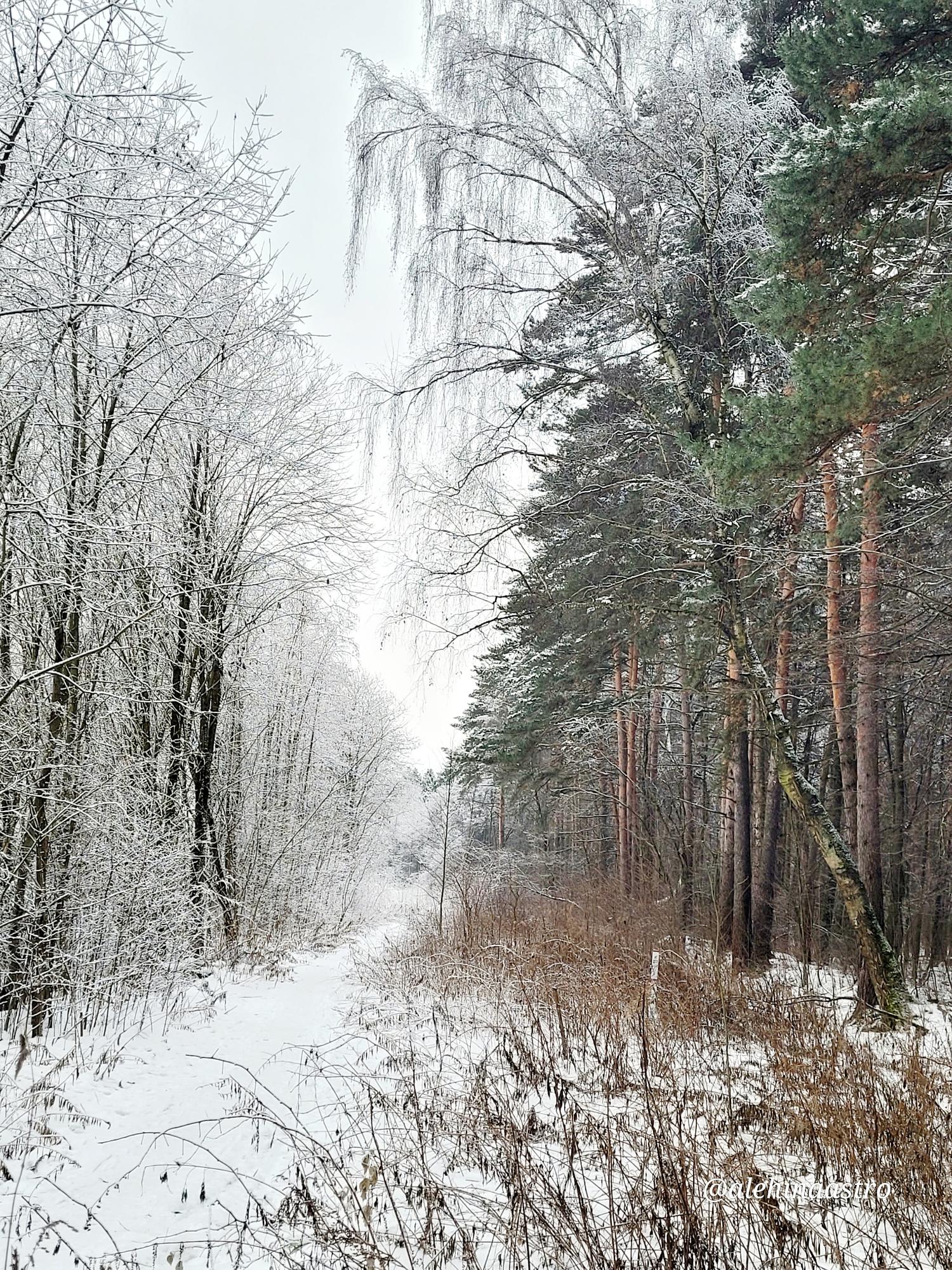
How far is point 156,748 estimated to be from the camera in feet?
26.6

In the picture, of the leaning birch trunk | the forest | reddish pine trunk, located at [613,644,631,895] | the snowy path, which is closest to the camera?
the snowy path

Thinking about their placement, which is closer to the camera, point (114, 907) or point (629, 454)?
point (114, 907)

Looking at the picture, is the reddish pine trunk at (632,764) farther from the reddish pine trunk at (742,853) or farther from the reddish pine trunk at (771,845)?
the reddish pine trunk at (771,845)

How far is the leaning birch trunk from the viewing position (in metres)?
5.60

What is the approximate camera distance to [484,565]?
19.8 ft

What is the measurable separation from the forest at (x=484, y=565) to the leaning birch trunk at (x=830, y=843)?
0.11 feet

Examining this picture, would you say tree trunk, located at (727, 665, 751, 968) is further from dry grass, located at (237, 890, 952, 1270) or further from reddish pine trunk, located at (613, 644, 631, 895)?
dry grass, located at (237, 890, 952, 1270)

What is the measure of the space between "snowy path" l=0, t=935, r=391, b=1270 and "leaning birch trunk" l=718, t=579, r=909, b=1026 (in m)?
4.03

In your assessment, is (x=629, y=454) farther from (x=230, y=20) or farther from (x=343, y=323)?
(x=230, y=20)

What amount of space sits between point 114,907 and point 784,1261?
547 cm

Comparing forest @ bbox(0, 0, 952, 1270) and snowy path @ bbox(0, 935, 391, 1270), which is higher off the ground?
forest @ bbox(0, 0, 952, 1270)

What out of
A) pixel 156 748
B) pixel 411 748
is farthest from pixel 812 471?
pixel 411 748

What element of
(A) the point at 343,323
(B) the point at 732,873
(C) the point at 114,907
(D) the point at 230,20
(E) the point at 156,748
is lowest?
(B) the point at 732,873

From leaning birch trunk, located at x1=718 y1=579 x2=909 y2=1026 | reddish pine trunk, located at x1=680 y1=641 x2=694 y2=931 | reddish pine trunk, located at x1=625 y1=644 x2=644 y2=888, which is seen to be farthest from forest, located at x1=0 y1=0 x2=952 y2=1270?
reddish pine trunk, located at x1=625 y1=644 x2=644 y2=888
